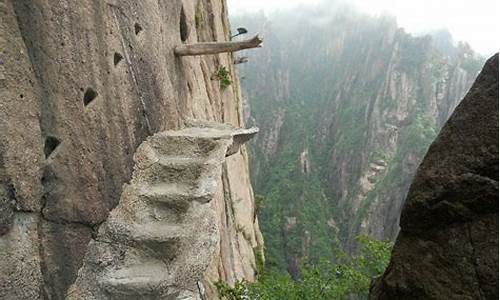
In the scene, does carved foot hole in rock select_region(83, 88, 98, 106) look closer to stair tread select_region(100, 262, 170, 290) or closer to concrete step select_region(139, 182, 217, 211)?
concrete step select_region(139, 182, 217, 211)

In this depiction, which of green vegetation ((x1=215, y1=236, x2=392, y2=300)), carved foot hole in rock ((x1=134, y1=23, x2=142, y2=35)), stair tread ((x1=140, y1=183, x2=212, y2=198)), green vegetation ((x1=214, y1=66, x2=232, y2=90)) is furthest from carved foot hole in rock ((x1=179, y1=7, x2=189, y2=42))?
green vegetation ((x1=215, y1=236, x2=392, y2=300))

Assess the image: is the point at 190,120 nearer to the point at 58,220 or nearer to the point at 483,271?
the point at 58,220

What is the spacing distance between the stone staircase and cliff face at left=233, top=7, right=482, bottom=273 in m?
53.2

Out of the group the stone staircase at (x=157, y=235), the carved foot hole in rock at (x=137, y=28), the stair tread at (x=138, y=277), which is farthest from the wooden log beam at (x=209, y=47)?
the stair tread at (x=138, y=277)

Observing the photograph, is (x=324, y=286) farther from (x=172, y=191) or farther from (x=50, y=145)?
(x=50, y=145)

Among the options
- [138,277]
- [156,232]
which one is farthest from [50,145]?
[138,277]

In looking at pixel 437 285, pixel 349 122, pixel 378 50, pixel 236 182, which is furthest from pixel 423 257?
pixel 378 50

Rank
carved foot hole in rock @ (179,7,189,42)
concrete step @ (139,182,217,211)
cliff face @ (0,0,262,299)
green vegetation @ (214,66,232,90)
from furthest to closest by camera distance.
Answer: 1. green vegetation @ (214,66,232,90)
2. carved foot hole in rock @ (179,7,189,42)
3. concrete step @ (139,182,217,211)
4. cliff face @ (0,0,262,299)

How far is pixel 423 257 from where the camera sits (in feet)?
21.4

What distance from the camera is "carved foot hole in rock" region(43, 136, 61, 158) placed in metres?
5.86

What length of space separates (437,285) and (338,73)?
17257 cm

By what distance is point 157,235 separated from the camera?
6.53m

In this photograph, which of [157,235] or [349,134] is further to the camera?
[349,134]

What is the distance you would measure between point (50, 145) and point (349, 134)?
123918mm
